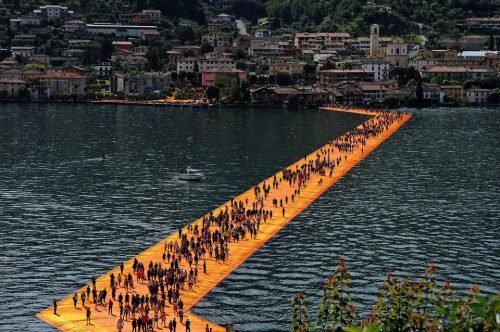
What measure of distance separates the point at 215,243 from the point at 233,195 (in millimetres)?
21069

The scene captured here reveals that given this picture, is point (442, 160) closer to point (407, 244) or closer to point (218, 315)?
point (407, 244)

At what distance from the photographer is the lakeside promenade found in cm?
4575

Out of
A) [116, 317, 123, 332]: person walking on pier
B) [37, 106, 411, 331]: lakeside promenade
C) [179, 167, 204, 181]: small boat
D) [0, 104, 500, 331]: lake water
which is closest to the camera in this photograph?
[116, 317, 123, 332]: person walking on pier

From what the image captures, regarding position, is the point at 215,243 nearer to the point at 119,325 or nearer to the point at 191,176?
the point at 119,325

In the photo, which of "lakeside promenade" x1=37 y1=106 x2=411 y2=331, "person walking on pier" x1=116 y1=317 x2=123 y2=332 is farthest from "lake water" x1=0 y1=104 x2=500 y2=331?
"person walking on pier" x1=116 y1=317 x2=123 y2=332

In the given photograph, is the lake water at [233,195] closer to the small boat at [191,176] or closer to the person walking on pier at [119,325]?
the small boat at [191,176]

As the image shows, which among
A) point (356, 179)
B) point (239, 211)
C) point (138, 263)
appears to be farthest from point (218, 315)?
point (356, 179)

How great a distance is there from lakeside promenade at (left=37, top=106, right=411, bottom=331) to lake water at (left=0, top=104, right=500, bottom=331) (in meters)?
1.04

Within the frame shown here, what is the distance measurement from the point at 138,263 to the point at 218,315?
8880 millimetres

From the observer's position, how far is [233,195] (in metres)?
80.4

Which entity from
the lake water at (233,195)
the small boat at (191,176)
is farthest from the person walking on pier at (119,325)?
the small boat at (191,176)

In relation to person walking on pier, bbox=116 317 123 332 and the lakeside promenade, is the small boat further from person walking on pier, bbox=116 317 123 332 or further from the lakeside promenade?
person walking on pier, bbox=116 317 123 332

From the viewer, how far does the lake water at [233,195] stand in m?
51.4

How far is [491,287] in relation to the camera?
51.0 metres
